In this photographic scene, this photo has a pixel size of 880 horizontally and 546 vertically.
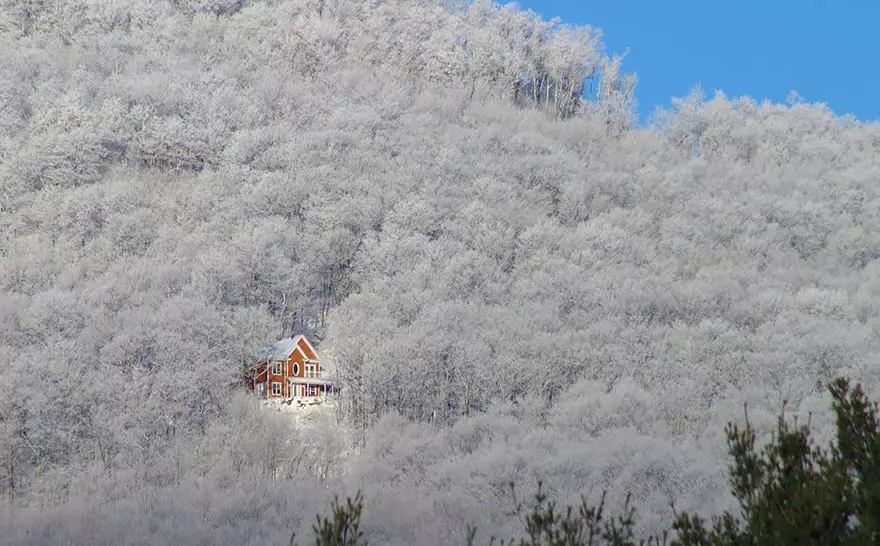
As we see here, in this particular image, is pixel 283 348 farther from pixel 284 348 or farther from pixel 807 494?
pixel 807 494

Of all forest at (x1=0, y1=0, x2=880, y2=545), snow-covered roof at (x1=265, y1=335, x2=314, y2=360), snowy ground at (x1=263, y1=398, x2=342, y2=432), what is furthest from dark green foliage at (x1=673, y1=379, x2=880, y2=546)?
snow-covered roof at (x1=265, y1=335, x2=314, y2=360)

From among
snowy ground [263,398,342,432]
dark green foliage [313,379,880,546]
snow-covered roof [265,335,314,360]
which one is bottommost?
snowy ground [263,398,342,432]

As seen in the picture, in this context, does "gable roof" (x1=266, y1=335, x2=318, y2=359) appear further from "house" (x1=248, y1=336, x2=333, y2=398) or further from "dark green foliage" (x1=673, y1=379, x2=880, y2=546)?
"dark green foliage" (x1=673, y1=379, x2=880, y2=546)

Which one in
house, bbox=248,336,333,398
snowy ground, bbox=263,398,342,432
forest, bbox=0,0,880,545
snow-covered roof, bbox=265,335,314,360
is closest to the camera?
forest, bbox=0,0,880,545

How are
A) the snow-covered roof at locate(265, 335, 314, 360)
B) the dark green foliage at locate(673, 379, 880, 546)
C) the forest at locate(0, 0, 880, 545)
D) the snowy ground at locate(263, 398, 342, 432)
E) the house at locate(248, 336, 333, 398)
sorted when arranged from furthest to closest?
the snow-covered roof at locate(265, 335, 314, 360) → the house at locate(248, 336, 333, 398) → the snowy ground at locate(263, 398, 342, 432) → the forest at locate(0, 0, 880, 545) → the dark green foliage at locate(673, 379, 880, 546)

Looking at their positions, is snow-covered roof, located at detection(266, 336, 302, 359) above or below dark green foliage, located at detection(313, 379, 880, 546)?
above

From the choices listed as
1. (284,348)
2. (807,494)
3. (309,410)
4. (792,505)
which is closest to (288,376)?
(284,348)

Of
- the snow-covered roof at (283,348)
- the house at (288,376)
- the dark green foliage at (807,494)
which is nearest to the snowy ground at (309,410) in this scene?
the house at (288,376)

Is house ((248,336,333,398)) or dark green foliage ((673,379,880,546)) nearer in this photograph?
dark green foliage ((673,379,880,546))
